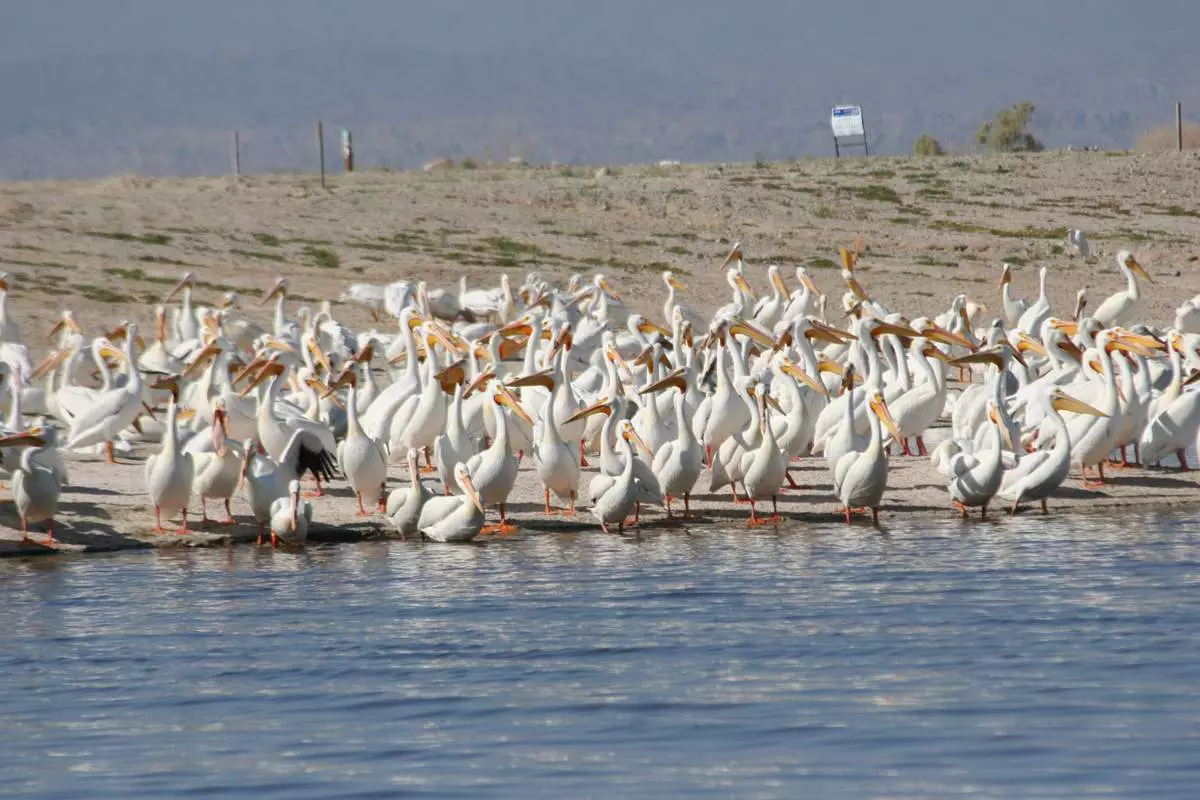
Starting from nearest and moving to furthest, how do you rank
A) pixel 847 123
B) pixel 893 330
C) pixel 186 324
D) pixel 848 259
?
pixel 893 330
pixel 186 324
pixel 848 259
pixel 847 123

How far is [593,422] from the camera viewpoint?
13375mm

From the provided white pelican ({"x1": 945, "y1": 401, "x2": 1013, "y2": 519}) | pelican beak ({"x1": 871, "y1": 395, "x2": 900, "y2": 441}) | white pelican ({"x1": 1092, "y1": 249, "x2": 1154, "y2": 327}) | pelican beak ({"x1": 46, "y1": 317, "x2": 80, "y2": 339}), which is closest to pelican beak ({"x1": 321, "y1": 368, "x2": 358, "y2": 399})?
pelican beak ({"x1": 871, "y1": 395, "x2": 900, "y2": 441})

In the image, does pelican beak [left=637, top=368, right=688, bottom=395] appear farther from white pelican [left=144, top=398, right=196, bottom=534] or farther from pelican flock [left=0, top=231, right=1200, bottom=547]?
white pelican [left=144, top=398, right=196, bottom=534]

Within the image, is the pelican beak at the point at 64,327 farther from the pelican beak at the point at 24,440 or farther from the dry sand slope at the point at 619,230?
the pelican beak at the point at 24,440

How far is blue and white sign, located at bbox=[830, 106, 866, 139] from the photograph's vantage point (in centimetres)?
3638

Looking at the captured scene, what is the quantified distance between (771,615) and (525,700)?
71.5 inches

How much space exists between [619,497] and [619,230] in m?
13.9

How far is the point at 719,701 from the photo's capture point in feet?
26.3

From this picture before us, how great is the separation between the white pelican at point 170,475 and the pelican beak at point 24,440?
0.61m

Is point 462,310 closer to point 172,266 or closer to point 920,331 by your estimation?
point 172,266

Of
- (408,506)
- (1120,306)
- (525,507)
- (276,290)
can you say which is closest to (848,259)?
(1120,306)

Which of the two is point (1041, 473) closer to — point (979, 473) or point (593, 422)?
point (979, 473)

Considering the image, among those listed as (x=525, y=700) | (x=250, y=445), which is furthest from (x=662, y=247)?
(x=525, y=700)

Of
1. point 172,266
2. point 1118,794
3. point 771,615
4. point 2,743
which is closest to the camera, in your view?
point 1118,794
